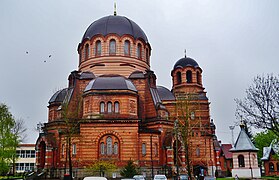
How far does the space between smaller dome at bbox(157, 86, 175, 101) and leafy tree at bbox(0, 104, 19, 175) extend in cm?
1992

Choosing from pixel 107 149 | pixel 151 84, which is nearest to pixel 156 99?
pixel 151 84

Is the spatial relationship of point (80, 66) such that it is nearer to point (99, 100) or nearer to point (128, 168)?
point (99, 100)

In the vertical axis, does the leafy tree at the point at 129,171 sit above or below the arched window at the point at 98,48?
below

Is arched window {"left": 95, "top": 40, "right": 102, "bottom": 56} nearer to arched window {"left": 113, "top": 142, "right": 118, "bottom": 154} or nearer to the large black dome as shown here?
the large black dome

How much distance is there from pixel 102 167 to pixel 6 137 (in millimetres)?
14034

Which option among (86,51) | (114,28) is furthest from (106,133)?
(114,28)

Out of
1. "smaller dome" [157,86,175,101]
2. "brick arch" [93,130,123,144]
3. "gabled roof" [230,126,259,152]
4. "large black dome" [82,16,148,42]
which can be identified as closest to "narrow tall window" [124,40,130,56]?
"large black dome" [82,16,148,42]

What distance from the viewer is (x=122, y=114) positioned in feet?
123

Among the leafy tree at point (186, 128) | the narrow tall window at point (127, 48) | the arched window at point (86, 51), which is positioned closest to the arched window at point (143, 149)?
the leafy tree at point (186, 128)

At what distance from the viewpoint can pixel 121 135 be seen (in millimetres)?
36562

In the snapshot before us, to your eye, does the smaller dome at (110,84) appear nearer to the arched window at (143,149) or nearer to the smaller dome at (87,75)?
the smaller dome at (87,75)

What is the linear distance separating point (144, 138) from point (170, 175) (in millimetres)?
5099

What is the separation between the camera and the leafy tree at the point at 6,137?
130ft

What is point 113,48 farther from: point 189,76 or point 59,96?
point 189,76
